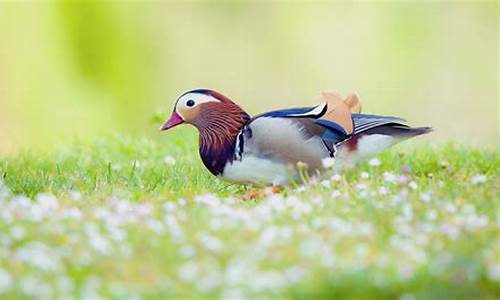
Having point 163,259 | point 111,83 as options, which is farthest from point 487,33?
point 163,259

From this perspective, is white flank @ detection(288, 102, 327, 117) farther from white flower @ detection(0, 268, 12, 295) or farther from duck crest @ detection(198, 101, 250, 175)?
white flower @ detection(0, 268, 12, 295)

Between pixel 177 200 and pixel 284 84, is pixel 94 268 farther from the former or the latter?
pixel 284 84

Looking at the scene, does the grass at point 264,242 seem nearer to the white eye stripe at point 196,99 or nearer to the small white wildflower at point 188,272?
the small white wildflower at point 188,272

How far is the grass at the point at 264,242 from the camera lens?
495 centimetres

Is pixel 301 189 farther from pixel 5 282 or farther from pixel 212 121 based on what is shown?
pixel 5 282

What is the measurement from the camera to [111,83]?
16.6 metres

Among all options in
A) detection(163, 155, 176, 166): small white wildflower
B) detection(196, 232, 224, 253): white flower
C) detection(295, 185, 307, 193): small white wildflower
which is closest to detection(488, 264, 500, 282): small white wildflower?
detection(196, 232, 224, 253): white flower

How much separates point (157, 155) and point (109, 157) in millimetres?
370

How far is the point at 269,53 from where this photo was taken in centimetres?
1661

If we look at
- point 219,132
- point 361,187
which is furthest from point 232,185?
point 361,187

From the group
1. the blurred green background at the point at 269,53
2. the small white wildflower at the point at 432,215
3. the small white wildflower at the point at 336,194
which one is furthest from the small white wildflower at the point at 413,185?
the blurred green background at the point at 269,53

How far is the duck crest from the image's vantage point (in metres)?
7.56

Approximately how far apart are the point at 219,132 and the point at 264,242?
7.73ft

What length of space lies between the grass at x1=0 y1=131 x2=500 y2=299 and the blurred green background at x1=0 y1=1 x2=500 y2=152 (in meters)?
9.02
